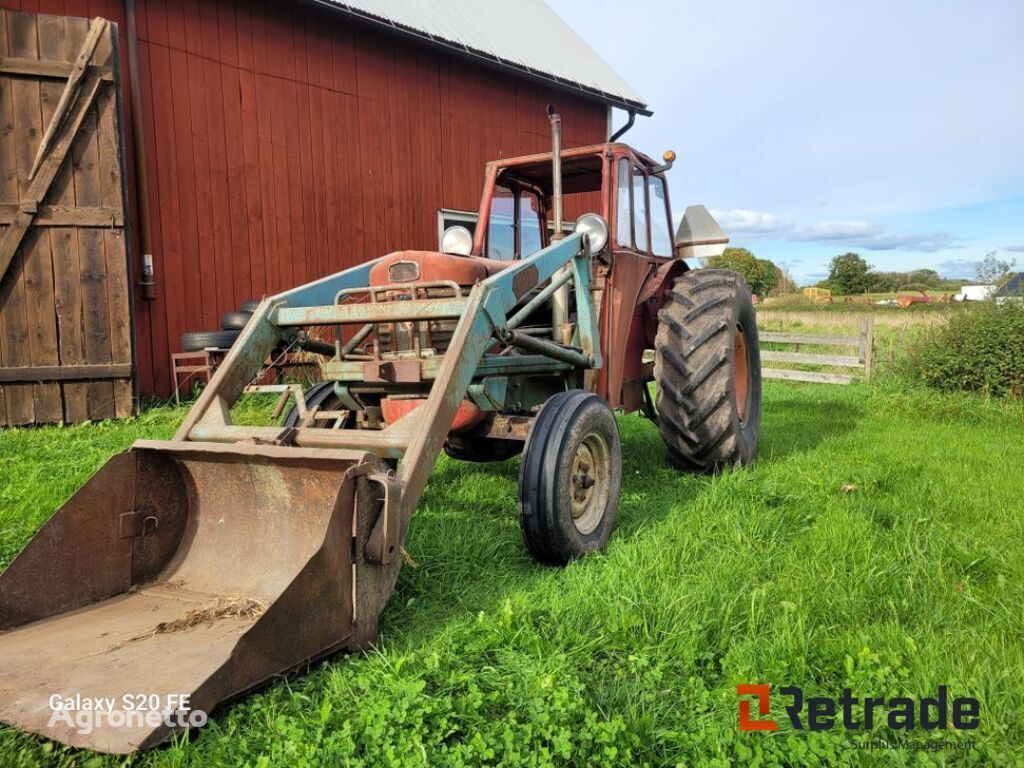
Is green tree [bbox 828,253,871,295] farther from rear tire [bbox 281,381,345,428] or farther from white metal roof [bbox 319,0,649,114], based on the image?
rear tire [bbox 281,381,345,428]

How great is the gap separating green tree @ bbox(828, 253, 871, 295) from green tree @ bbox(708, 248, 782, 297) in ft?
16.3

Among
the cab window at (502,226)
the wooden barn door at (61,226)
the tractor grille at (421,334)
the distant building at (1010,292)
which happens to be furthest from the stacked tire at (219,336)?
the distant building at (1010,292)

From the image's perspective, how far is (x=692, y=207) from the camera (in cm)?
571

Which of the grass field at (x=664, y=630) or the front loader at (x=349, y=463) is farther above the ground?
the front loader at (x=349, y=463)

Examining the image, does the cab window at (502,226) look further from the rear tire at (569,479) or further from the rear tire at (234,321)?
the rear tire at (234,321)

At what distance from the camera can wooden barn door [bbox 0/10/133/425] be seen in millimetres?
6035

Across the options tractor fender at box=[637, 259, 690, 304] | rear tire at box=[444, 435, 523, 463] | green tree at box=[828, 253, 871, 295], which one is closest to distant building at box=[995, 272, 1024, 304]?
tractor fender at box=[637, 259, 690, 304]

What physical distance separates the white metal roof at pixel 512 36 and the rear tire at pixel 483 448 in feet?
19.3

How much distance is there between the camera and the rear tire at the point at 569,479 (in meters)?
3.00

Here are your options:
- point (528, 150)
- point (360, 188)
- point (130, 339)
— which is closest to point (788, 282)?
point (528, 150)

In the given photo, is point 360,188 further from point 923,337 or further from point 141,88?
point 923,337

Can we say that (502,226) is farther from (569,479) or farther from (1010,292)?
(1010,292)

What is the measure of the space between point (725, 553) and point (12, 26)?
271 inches

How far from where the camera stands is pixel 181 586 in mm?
2799
